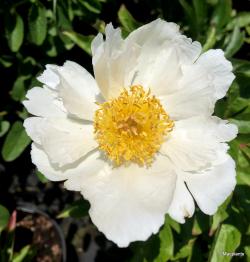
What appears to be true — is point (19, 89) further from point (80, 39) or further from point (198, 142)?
point (198, 142)

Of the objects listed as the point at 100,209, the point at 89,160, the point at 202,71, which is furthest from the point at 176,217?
the point at 202,71

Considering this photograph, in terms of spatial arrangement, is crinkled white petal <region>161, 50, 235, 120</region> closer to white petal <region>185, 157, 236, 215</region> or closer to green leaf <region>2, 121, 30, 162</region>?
white petal <region>185, 157, 236, 215</region>

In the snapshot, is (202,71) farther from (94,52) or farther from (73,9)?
(73,9)

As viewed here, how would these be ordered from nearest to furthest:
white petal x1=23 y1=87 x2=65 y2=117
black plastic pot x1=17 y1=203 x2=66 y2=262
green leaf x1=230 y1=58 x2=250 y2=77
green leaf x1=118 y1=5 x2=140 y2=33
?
white petal x1=23 y1=87 x2=65 y2=117 < green leaf x1=230 y1=58 x2=250 y2=77 < green leaf x1=118 y1=5 x2=140 y2=33 < black plastic pot x1=17 y1=203 x2=66 y2=262

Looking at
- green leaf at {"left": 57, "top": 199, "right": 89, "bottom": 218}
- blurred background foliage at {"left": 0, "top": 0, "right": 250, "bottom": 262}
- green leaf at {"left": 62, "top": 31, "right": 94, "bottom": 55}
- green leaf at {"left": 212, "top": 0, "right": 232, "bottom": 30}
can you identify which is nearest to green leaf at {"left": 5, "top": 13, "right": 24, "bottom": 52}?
blurred background foliage at {"left": 0, "top": 0, "right": 250, "bottom": 262}

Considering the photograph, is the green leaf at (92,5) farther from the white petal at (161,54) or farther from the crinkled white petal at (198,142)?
the crinkled white petal at (198,142)

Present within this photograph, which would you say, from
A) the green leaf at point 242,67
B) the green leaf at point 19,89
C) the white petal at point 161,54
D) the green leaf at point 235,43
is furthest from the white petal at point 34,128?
the green leaf at point 235,43

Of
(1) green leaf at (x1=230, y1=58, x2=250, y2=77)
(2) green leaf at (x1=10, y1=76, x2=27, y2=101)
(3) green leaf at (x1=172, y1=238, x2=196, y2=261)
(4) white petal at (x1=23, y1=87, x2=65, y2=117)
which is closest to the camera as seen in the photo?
(4) white petal at (x1=23, y1=87, x2=65, y2=117)
